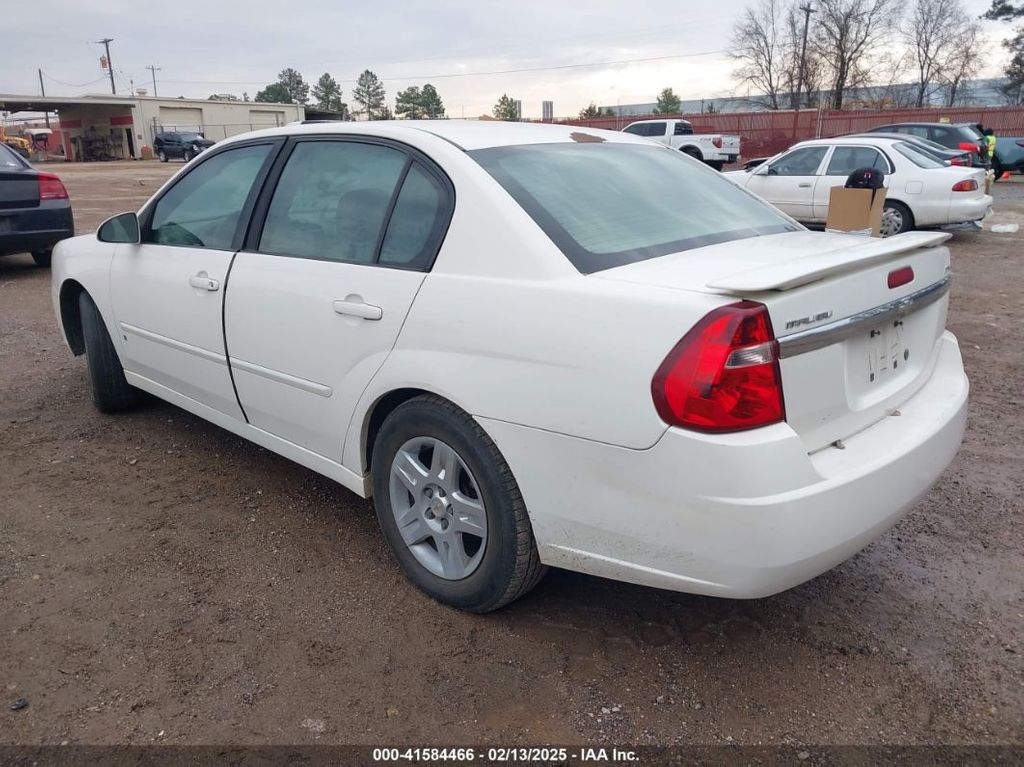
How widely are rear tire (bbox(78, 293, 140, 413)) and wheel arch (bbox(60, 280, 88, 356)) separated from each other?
0.13 metres

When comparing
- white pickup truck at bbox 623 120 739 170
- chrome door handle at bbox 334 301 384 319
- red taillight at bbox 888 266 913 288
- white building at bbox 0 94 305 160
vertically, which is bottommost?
chrome door handle at bbox 334 301 384 319

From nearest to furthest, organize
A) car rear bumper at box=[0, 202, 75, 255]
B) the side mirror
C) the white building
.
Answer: the side mirror
car rear bumper at box=[0, 202, 75, 255]
the white building

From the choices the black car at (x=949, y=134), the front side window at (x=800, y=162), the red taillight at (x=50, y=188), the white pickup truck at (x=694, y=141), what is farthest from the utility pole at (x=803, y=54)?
the red taillight at (x=50, y=188)

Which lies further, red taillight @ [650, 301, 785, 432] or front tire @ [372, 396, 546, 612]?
front tire @ [372, 396, 546, 612]

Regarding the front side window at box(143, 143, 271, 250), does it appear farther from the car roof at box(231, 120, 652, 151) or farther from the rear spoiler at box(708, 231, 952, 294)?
the rear spoiler at box(708, 231, 952, 294)

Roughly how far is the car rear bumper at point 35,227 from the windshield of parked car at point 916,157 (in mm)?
10551

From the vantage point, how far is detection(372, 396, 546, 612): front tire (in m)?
2.42

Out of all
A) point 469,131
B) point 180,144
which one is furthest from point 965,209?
point 180,144

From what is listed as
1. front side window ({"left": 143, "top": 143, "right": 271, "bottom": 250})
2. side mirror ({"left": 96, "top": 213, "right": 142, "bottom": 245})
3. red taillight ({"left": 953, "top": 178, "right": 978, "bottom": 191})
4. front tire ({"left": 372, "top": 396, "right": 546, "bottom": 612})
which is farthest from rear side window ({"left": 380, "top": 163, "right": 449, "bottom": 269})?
red taillight ({"left": 953, "top": 178, "right": 978, "bottom": 191})

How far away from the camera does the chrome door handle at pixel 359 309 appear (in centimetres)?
267

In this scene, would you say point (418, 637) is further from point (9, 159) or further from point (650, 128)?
point (650, 128)

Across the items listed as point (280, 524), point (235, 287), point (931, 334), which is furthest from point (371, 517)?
point (931, 334)

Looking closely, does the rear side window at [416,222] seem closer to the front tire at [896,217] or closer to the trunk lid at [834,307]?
the trunk lid at [834,307]

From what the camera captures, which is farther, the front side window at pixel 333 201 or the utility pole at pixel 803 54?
the utility pole at pixel 803 54
